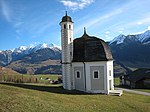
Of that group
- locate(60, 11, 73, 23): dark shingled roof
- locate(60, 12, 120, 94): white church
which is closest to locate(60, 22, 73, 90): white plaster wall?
locate(60, 12, 120, 94): white church

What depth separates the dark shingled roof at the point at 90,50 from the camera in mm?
42344

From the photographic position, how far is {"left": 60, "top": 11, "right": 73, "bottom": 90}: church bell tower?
43.7 meters

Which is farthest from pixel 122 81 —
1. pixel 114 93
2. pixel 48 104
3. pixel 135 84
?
pixel 48 104

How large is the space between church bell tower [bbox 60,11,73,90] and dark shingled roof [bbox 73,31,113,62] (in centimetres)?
115

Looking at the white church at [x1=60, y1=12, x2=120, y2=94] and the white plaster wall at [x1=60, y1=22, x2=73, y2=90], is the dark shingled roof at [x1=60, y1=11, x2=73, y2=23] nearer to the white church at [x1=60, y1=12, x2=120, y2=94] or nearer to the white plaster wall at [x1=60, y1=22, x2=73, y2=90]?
the white church at [x1=60, y1=12, x2=120, y2=94]

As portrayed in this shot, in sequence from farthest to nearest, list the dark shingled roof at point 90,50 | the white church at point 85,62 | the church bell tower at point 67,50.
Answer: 1. the church bell tower at point 67,50
2. the dark shingled roof at point 90,50
3. the white church at point 85,62

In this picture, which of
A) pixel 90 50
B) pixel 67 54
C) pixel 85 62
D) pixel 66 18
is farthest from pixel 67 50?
pixel 66 18

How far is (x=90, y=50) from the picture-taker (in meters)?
43.2

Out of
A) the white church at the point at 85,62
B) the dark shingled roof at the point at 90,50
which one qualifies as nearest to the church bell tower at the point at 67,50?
the white church at the point at 85,62

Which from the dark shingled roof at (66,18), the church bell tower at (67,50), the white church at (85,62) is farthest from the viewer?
the dark shingled roof at (66,18)

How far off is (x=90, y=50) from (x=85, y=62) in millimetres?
2511

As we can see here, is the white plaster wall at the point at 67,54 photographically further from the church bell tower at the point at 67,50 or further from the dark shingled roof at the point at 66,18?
the dark shingled roof at the point at 66,18

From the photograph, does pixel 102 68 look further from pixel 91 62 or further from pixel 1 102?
pixel 1 102

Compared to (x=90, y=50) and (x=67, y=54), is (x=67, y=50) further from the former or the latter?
(x=90, y=50)
